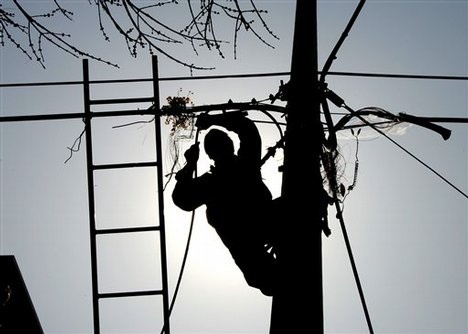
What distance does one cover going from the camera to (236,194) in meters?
5.29

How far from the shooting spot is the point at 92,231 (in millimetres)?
5688

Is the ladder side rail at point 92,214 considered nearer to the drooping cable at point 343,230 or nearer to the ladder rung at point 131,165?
the ladder rung at point 131,165

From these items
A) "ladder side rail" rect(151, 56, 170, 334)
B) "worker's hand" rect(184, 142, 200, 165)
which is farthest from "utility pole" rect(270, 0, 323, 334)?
"ladder side rail" rect(151, 56, 170, 334)

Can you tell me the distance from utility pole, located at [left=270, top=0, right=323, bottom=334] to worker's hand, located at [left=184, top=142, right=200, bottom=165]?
3.00 feet

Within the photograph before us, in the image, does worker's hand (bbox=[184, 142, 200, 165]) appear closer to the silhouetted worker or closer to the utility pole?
the silhouetted worker

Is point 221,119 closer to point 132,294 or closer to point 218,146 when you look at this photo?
point 218,146

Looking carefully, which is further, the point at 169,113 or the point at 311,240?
the point at 169,113

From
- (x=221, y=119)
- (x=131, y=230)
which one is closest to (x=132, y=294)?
(x=131, y=230)

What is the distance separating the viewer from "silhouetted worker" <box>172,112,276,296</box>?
205 inches

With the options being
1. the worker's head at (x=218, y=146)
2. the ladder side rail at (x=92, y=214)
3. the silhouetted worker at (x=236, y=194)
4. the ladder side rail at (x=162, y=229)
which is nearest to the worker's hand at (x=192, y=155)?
the silhouetted worker at (x=236, y=194)

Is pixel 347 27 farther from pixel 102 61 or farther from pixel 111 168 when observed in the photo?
pixel 111 168

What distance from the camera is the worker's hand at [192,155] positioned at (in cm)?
557

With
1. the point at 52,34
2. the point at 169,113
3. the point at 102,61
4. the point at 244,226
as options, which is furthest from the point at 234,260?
the point at 52,34

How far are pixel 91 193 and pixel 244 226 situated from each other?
1349mm
